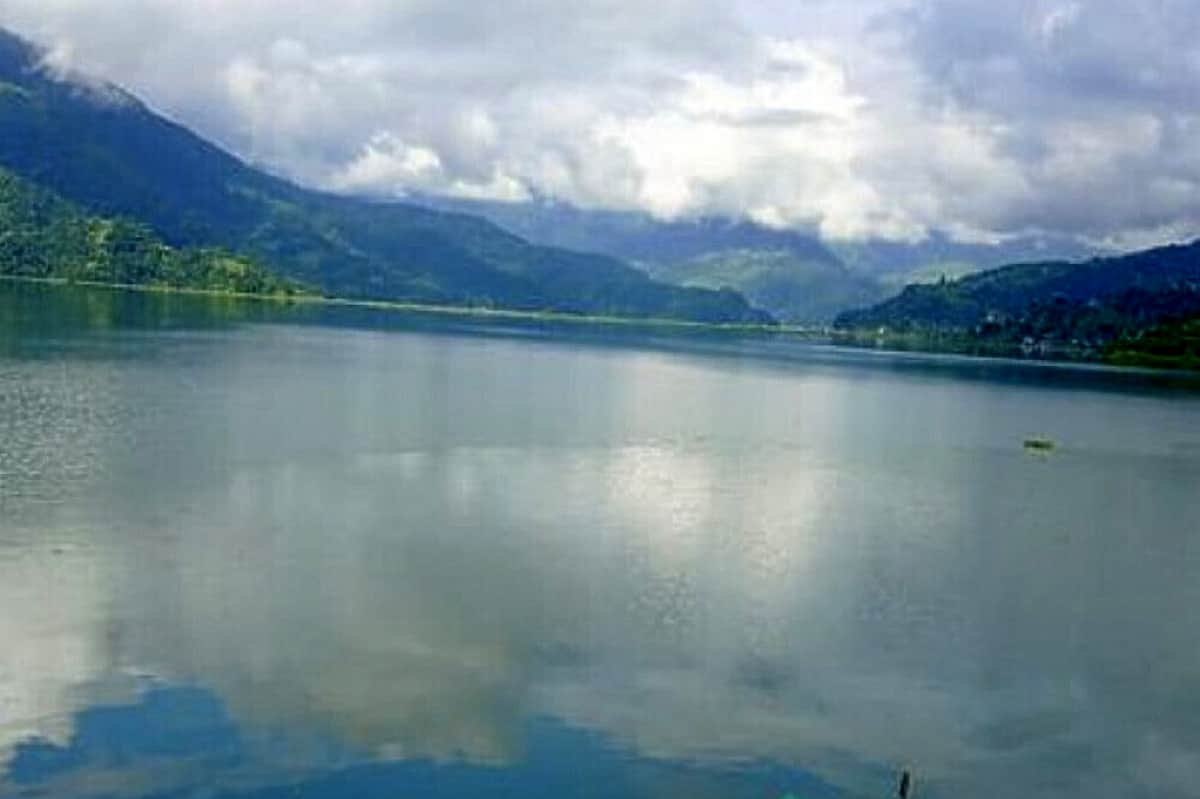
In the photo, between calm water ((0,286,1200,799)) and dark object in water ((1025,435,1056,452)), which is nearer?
calm water ((0,286,1200,799))

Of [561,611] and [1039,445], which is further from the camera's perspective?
[1039,445]

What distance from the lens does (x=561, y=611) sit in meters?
36.1

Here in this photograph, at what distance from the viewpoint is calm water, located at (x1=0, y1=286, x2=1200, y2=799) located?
997 inches

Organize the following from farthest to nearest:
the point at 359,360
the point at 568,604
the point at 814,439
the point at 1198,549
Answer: the point at 359,360
the point at 814,439
the point at 1198,549
the point at 568,604

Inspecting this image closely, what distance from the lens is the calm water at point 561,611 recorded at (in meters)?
25.3

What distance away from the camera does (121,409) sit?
7200 centimetres

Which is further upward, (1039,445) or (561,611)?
(561,611)

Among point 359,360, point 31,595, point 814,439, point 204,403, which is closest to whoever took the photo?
point 31,595

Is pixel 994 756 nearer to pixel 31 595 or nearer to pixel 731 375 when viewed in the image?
pixel 31 595

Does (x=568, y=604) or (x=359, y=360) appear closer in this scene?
(x=568, y=604)

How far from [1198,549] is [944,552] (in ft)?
40.4

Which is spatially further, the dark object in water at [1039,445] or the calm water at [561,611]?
the dark object in water at [1039,445]

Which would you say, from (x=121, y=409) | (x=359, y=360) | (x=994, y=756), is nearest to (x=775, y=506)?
(x=994, y=756)

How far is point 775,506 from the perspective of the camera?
2250 inches
